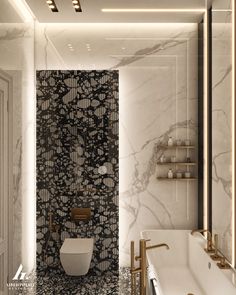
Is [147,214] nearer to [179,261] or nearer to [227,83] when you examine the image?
[179,261]

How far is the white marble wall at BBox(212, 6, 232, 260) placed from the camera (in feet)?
11.9

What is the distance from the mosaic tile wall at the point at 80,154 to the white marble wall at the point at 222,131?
1055 millimetres

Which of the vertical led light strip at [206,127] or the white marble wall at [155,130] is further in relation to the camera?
the white marble wall at [155,130]

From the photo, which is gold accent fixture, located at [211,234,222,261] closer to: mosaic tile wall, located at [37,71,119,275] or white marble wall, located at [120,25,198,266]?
white marble wall, located at [120,25,198,266]

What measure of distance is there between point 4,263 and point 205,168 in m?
2.21

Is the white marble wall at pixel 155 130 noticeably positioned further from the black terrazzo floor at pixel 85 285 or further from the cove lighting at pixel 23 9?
the cove lighting at pixel 23 9

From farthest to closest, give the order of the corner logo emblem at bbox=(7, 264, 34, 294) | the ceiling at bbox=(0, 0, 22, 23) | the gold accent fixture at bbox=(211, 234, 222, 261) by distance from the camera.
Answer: the corner logo emblem at bbox=(7, 264, 34, 294), the gold accent fixture at bbox=(211, 234, 222, 261), the ceiling at bbox=(0, 0, 22, 23)

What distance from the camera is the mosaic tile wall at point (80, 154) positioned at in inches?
175

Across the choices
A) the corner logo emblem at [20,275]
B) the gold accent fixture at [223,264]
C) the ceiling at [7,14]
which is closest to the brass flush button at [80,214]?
the corner logo emblem at [20,275]

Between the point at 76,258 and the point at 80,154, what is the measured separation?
42.8 inches

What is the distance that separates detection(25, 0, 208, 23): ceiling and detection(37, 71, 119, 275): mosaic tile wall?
572 mm

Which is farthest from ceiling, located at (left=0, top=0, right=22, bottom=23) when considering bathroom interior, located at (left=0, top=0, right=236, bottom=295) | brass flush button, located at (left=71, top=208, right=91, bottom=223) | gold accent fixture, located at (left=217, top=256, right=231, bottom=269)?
gold accent fixture, located at (left=217, top=256, right=231, bottom=269)

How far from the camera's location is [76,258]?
13.3 feet

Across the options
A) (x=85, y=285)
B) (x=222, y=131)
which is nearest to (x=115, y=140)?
(x=222, y=131)
